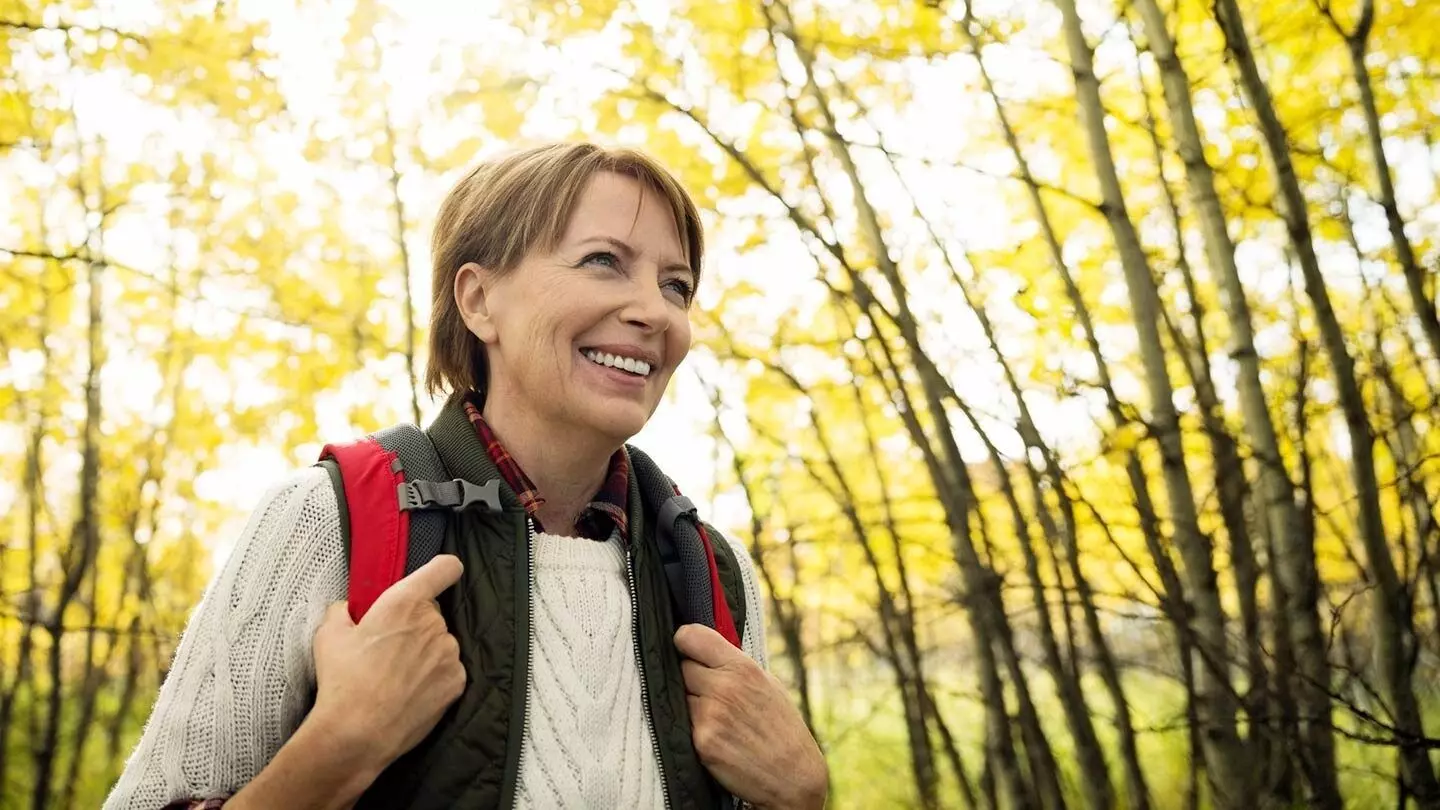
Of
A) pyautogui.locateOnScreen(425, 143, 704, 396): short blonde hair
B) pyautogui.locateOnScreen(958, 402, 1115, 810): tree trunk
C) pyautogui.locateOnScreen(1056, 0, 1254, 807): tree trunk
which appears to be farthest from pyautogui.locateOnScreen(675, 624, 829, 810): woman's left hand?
pyautogui.locateOnScreen(1056, 0, 1254, 807): tree trunk

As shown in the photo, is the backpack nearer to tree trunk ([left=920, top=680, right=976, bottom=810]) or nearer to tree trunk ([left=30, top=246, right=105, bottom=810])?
tree trunk ([left=920, top=680, right=976, bottom=810])

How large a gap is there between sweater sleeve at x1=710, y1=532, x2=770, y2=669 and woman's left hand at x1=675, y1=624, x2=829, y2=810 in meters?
0.24

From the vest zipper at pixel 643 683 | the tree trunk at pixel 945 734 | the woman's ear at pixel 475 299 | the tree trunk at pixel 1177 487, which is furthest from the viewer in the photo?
the tree trunk at pixel 945 734

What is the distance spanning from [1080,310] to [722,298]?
7.53 feet

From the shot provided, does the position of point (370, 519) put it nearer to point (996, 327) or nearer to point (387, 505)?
point (387, 505)

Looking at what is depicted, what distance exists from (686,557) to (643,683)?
0.22 meters

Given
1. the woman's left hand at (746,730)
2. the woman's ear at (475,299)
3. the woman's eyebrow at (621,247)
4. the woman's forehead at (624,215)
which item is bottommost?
the woman's left hand at (746,730)

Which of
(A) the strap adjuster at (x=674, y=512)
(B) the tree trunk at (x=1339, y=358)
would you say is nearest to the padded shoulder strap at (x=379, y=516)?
(A) the strap adjuster at (x=674, y=512)

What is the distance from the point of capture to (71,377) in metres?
5.22

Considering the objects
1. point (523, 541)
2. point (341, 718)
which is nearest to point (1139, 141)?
point (523, 541)

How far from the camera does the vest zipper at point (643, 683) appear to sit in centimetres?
129

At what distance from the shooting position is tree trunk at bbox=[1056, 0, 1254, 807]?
2.48 meters

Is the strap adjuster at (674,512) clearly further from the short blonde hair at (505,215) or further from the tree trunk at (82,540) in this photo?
the tree trunk at (82,540)

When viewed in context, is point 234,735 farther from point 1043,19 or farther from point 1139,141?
point 1139,141
